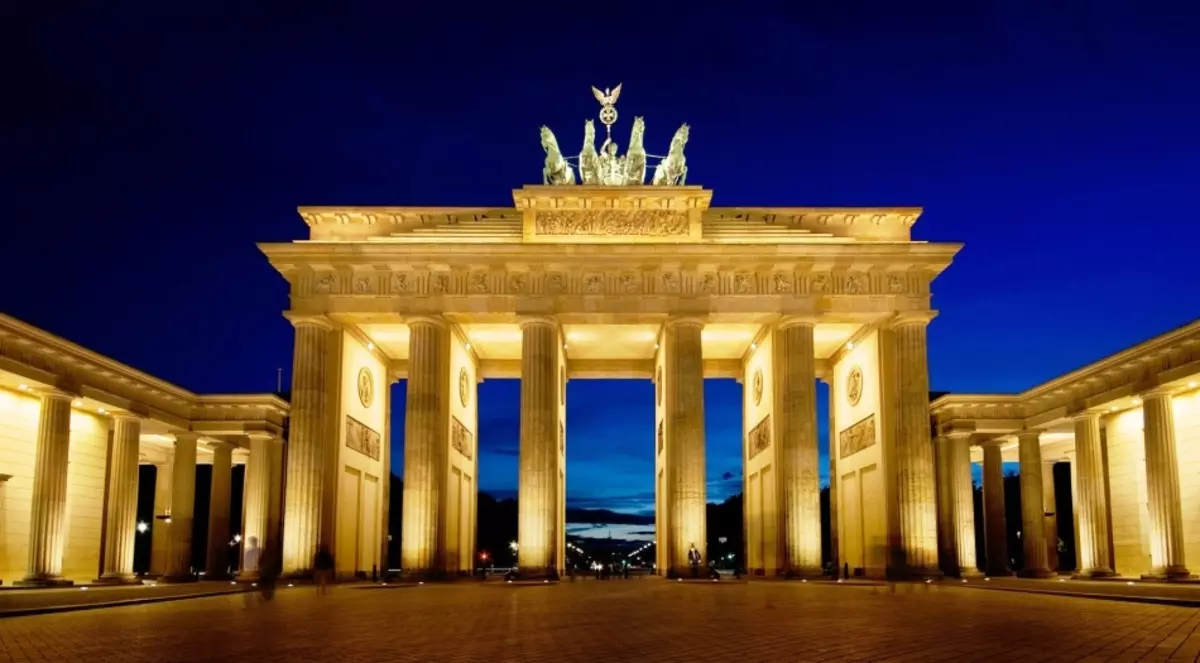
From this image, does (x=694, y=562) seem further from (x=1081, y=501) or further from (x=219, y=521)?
(x=219, y=521)

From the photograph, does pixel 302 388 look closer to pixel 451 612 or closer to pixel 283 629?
pixel 451 612

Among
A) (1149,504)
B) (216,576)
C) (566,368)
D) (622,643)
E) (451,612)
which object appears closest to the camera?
(622,643)

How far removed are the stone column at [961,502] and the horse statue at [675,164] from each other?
1718 cm

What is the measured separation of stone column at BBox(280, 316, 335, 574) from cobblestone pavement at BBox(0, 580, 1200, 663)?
52.5ft

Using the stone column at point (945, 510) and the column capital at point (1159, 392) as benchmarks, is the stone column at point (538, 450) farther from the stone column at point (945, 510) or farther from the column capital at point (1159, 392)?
the column capital at point (1159, 392)

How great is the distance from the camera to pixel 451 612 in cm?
2017

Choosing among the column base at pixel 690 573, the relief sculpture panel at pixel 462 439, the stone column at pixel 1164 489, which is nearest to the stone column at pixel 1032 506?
the stone column at pixel 1164 489

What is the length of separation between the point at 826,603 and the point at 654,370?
3158 centimetres

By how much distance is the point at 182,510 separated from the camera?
47062 millimetres

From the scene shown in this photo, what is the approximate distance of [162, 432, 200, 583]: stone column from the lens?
46281mm

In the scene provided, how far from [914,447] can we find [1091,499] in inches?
353

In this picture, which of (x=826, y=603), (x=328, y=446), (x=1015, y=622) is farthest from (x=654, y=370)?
(x=1015, y=622)

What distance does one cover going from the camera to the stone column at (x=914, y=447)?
39750 millimetres

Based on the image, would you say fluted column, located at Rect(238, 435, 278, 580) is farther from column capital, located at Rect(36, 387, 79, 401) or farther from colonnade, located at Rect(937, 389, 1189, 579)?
colonnade, located at Rect(937, 389, 1189, 579)
